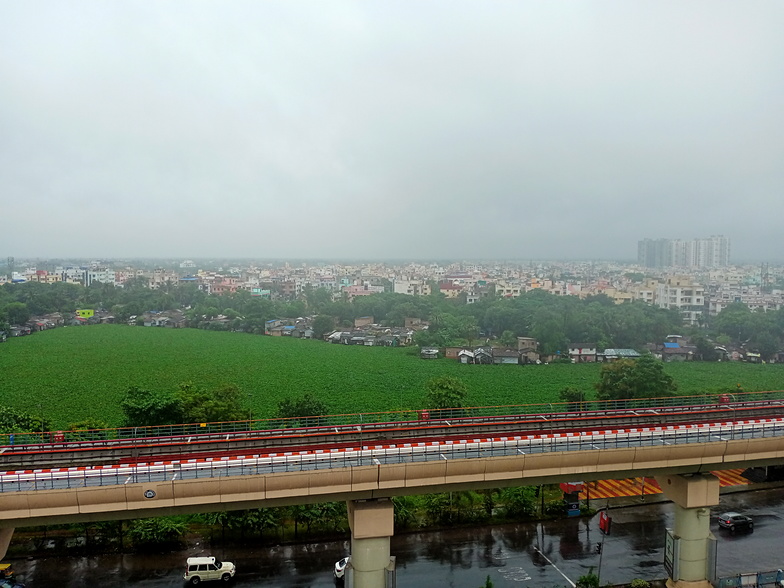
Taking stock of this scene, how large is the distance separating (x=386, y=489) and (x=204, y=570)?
14.8 ft

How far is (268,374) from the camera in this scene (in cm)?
3994

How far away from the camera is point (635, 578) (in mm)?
13094

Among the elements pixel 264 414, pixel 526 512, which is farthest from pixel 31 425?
pixel 526 512

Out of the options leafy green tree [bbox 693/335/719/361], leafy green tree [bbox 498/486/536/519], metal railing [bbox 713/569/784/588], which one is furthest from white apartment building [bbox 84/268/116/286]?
metal railing [bbox 713/569/784/588]

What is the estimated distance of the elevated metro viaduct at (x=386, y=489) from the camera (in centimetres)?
1026

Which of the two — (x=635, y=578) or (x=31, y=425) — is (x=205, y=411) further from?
(x=635, y=578)

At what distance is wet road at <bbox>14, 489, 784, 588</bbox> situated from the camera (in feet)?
42.4

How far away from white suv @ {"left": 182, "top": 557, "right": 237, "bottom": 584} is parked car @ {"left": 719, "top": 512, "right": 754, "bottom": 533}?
481 inches

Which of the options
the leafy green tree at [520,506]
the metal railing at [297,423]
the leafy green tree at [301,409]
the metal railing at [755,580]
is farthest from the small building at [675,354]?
the metal railing at [755,580]

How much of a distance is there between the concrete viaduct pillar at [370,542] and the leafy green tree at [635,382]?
18947 millimetres

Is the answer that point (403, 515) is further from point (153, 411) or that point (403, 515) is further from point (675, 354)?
point (675, 354)

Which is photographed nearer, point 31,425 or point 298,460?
point 298,460

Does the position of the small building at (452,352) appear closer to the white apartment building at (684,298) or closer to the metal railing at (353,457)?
the white apartment building at (684,298)

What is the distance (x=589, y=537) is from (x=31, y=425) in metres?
17.1
